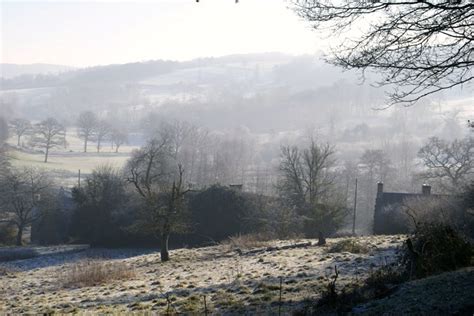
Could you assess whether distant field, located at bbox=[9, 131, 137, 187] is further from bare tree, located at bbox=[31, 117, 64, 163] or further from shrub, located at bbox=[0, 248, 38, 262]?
shrub, located at bbox=[0, 248, 38, 262]

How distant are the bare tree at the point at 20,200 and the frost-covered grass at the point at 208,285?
22.9 meters

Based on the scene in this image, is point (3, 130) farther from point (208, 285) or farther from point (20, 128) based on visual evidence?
point (208, 285)

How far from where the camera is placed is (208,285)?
46.2ft

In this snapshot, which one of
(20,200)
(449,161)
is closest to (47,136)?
(20,200)

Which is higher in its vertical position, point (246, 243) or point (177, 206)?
point (177, 206)

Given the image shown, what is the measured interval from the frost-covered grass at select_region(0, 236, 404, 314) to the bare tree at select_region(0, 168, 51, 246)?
22.9 m

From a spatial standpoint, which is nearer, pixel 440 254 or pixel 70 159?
pixel 440 254

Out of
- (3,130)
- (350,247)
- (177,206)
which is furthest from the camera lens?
(3,130)

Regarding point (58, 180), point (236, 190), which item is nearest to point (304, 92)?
point (58, 180)

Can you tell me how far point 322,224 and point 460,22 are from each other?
18011 millimetres

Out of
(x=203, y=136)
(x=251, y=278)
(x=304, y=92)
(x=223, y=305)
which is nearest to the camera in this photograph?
(x=223, y=305)

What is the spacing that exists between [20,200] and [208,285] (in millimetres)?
37525

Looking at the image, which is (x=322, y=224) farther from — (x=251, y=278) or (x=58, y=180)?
(x=58, y=180)

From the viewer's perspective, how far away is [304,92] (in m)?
168
